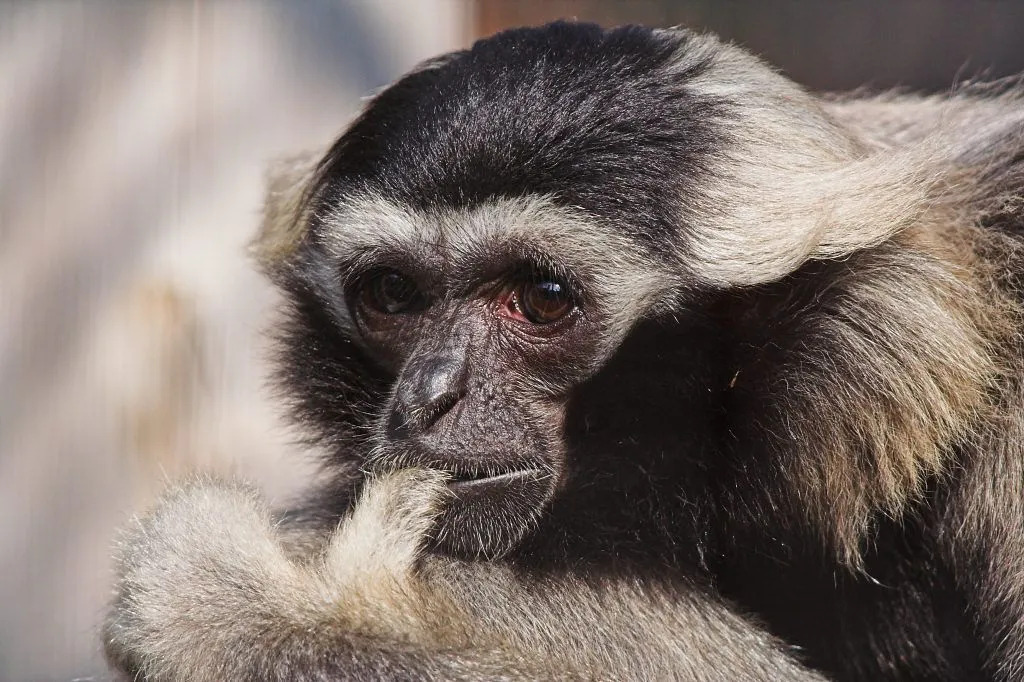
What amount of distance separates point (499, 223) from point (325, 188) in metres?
0.59

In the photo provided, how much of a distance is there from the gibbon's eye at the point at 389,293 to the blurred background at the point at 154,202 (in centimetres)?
65

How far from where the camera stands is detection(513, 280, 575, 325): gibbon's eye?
2.52 metres

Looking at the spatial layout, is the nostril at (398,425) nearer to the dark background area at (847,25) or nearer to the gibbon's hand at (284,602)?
the gibbon's hand at (284,602)

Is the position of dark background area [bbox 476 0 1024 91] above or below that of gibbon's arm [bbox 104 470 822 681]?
above

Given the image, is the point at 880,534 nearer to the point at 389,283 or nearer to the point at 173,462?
the point at 389,283

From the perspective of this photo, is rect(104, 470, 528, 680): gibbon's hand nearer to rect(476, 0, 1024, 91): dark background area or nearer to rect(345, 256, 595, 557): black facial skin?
rect(345, 256, 595, 557): black facial skin

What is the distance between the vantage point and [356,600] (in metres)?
2.25

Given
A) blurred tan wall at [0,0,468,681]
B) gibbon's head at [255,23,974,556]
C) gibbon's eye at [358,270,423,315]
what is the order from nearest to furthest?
gibbon's head at [255,23,974,556] → gibbon's eye at [358,270,423,315] → blurred tan wall at [0,0,468,681]

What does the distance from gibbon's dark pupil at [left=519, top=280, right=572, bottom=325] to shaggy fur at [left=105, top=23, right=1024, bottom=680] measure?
0.12 feet

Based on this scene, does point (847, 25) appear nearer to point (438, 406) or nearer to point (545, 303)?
point (545, 303)

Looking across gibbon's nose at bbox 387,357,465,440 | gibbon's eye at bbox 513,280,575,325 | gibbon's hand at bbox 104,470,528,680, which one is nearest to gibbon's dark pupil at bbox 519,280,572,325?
gibbon's eye at bbox 513,280,575,325

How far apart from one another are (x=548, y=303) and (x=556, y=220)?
7.4 inches

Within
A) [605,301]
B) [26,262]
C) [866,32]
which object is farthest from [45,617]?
[866,32]

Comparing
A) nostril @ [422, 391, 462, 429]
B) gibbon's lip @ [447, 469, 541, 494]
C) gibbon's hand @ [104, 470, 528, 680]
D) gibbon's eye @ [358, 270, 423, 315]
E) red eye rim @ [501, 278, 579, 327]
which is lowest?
gibbon's hand @ [104, 470, 528, 680]
